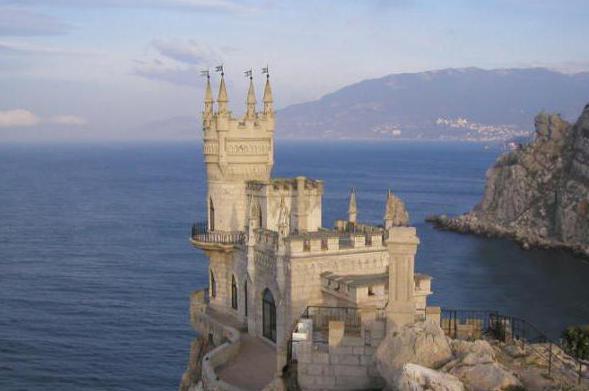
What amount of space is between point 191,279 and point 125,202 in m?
61.7

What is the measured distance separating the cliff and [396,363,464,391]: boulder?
255 ft

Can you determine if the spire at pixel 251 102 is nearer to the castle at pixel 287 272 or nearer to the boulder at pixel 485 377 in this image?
the castle at pixel 287 272

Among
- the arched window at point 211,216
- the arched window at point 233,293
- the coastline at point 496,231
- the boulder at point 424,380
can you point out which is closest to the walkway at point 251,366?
the arched window at point 233,293

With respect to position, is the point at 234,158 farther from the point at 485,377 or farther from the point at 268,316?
the point at 485,377

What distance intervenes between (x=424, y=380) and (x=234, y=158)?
20580 millimetres

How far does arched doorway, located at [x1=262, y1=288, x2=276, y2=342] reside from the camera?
92.7 feet

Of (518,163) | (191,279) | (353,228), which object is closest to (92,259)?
(191,279)

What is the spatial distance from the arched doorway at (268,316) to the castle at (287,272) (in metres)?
0.05

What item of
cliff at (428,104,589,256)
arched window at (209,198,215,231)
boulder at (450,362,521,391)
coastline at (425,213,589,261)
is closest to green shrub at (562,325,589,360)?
boulder at (450,362,521,391)

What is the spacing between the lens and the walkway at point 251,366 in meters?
25.1

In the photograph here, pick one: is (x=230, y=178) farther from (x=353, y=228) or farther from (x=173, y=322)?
(x=173, y=322)

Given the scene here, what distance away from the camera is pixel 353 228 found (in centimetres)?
3108

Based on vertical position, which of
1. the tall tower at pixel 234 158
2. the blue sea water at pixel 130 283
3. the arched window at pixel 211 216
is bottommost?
the blue sea water at pixel 130 283

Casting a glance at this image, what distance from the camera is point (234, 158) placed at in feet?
108
